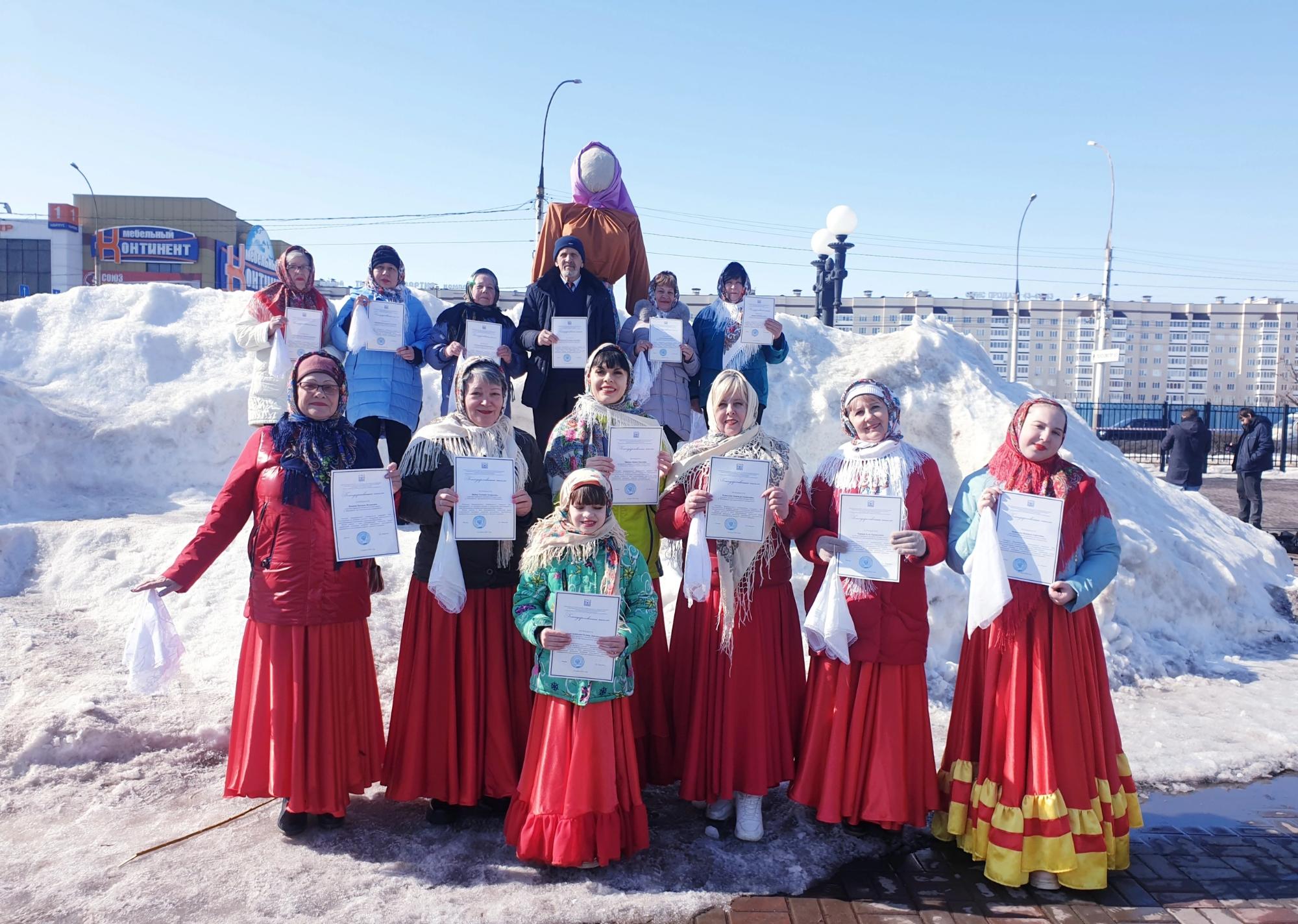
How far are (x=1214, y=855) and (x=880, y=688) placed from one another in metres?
1.78

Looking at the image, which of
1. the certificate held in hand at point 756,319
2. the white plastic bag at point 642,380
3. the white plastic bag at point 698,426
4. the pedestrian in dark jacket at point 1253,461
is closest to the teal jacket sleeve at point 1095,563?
the certificate held in hand at point 756,319

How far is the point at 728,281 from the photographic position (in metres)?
5.79

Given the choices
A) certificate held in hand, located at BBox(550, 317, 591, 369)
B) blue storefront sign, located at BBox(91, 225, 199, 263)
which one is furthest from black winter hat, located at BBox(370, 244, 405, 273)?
blue storefront sign, located at BBox(91, 225, 199, 263)

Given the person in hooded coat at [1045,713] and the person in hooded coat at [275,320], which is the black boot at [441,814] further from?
the person in hooded coat at [275,320]

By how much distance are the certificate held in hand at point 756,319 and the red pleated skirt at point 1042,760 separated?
2488mm

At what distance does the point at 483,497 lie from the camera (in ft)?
12.2

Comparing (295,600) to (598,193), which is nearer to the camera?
(295,600)

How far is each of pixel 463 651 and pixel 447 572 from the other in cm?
42

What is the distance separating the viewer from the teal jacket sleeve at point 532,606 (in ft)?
11.4

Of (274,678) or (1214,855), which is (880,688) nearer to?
(1214,855)

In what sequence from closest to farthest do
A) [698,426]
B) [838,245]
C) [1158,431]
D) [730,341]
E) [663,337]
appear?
[663,337]
[730,341]
[698,426]
[838,245]
[1158,431]

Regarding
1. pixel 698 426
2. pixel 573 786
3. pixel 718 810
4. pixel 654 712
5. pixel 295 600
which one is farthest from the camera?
pixel 698 426

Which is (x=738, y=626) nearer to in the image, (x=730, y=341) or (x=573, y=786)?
(x=573, y=786)

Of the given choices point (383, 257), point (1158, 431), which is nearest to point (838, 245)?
point (383, 257)
